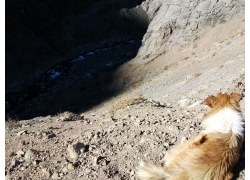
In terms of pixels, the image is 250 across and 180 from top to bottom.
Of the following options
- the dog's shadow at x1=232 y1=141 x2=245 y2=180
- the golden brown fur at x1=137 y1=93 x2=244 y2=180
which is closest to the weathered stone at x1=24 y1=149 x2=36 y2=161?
the golden brown fur at x1=137 y1=93 x2=244 y2=180

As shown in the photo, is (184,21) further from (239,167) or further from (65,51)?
(239,167)

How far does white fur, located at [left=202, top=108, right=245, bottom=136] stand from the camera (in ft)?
14.5

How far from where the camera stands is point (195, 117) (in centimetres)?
639

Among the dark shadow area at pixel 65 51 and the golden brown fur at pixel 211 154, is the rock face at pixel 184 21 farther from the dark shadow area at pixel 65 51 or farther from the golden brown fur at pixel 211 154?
the golden brown fur at pixel 211 154

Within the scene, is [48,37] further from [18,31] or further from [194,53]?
[194,53]

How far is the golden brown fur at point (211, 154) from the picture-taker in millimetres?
3980

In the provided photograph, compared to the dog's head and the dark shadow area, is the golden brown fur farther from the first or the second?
the dark shadow area

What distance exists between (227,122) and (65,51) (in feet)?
102

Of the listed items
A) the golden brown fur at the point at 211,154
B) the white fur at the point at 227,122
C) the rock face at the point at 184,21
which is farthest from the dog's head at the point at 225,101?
the rock face at the point at 184,21

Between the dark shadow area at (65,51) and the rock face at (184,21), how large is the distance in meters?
3.44

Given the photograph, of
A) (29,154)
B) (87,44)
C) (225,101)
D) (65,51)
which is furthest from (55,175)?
(87,44)

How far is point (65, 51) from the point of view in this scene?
33.8 metres

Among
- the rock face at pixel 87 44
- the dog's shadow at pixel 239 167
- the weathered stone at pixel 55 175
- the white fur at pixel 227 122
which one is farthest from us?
the rock face at pixel 87 44

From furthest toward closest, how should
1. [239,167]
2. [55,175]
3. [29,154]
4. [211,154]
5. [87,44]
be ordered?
[87,44], [29,154], [55,175], [239,167], [211,154]
